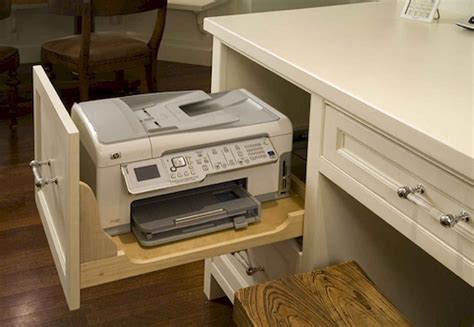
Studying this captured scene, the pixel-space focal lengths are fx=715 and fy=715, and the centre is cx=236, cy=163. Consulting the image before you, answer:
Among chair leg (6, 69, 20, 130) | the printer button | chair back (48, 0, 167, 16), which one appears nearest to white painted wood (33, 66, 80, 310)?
the printer button

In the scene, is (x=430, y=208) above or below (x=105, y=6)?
below

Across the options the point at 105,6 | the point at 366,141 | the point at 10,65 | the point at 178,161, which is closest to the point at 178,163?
the point at 178,161

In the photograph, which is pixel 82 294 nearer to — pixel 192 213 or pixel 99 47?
pixel 192 213

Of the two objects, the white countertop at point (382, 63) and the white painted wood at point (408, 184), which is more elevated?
the white countertop at point (382, 63)

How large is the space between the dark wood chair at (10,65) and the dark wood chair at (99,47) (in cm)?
17

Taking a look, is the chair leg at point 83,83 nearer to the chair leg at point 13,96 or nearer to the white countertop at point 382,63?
the chair leg at point 13,96

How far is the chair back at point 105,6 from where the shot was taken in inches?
123

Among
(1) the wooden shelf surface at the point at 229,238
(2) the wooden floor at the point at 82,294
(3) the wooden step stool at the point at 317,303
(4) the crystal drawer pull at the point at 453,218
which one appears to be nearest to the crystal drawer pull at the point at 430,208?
(4) the crystal drawer pull at the point at 453,218

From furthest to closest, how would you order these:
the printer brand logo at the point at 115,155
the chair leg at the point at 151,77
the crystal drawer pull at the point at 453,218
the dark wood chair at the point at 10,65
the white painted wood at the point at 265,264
A: the chair leg at the point at 151,77 → the dark wood chair at the point at 10,65 → the white painted wood at the point at 265,264 → the printer brand logo at the point at 115,155 → the crystal drawer pull at the point at 453,218

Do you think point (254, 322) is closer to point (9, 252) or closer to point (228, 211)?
point (228, 211)

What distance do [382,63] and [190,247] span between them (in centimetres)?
55

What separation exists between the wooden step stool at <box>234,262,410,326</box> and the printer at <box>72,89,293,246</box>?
0.20m

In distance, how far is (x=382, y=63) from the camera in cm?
148

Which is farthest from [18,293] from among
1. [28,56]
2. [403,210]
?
[28,56]
